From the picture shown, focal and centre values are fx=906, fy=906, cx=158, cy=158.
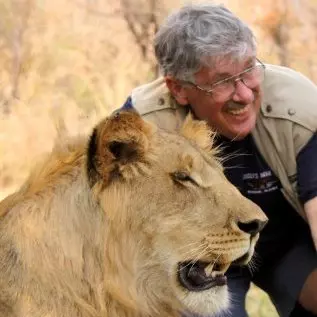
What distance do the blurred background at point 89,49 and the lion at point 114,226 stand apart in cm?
401

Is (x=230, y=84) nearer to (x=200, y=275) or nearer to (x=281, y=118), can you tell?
(x=281, y=118)

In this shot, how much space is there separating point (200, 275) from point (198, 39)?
93cm

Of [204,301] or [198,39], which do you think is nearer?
[204,301]

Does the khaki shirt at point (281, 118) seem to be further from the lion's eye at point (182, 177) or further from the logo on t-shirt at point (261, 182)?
the lion's eye at point (182, 177)

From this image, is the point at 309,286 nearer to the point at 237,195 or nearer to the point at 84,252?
the point at 237,195

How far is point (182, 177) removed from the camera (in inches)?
98.5

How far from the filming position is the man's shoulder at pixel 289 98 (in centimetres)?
322

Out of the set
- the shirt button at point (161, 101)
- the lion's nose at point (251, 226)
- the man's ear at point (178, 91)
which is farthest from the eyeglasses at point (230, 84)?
the lion's nose at point (251, 226)

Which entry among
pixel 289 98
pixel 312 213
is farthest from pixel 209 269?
pixel 289 98

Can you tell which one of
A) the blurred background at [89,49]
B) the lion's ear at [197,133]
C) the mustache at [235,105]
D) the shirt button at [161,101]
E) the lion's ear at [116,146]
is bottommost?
the blurred background at [89,49]

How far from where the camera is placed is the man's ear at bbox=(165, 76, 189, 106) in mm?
Result: 3234

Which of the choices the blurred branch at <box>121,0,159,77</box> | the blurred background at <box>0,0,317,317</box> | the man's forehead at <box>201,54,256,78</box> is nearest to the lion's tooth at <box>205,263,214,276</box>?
the man's forehead at <box>201,54,256,78</box>

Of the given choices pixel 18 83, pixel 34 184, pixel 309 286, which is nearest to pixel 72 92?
pixel 18 83

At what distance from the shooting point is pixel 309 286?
350 centimetres
